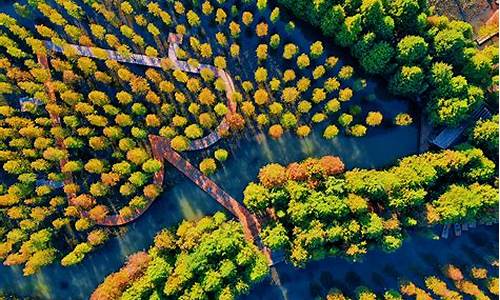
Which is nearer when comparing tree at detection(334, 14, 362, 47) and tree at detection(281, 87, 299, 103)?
tree at detection(334, 14, 362, 47)

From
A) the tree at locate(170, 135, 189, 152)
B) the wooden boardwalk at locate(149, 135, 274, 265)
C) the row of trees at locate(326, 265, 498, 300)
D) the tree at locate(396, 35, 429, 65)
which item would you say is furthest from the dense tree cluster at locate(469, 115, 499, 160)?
the tree at locate(170, 135, 189, 152)

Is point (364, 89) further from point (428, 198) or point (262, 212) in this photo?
point (262, 212)

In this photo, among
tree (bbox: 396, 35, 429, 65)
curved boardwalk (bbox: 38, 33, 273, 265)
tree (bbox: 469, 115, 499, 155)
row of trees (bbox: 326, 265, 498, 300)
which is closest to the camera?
tree (bbox: 396, 35, 429, 65)

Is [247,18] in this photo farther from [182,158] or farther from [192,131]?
[182,158]

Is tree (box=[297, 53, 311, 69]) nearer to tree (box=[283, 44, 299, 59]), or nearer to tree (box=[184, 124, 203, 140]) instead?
tree (box=[283, 44, 299, 59])

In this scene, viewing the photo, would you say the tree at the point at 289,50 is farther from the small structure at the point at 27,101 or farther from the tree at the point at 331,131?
the small structure at the point at 27,101

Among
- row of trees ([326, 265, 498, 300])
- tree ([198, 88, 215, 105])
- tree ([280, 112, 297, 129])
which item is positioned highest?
tree ([198, 88, 215, 105])
